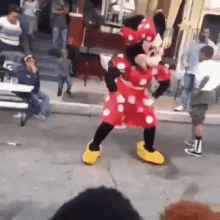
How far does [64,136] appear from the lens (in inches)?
136

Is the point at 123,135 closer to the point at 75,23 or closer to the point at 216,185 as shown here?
the point at 216,185

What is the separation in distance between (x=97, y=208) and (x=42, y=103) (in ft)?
6.94

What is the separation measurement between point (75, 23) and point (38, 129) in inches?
109

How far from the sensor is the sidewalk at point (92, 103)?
4.18 m

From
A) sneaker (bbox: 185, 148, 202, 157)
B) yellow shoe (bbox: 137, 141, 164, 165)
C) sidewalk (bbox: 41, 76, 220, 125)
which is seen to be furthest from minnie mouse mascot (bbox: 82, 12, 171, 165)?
sidewalk (bbox: 41, 76, 220, 125)

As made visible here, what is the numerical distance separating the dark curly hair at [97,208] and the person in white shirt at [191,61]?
220 centimetres

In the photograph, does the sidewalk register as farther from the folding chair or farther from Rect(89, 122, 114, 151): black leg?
Rect(89, 122, 114, 151): black leg

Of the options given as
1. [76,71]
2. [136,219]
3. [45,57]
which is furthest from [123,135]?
[45,57]

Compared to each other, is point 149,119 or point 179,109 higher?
point 149,119

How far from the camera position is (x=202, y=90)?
3260 mm

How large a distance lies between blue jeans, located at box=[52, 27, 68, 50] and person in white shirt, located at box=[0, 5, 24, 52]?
0.84 metres

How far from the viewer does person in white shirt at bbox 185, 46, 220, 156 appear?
3264 millimetres

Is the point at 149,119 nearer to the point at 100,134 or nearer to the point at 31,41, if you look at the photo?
the point at 100,134

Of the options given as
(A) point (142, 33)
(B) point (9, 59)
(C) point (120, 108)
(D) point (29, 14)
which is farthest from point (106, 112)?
(D) point (29, 14)
